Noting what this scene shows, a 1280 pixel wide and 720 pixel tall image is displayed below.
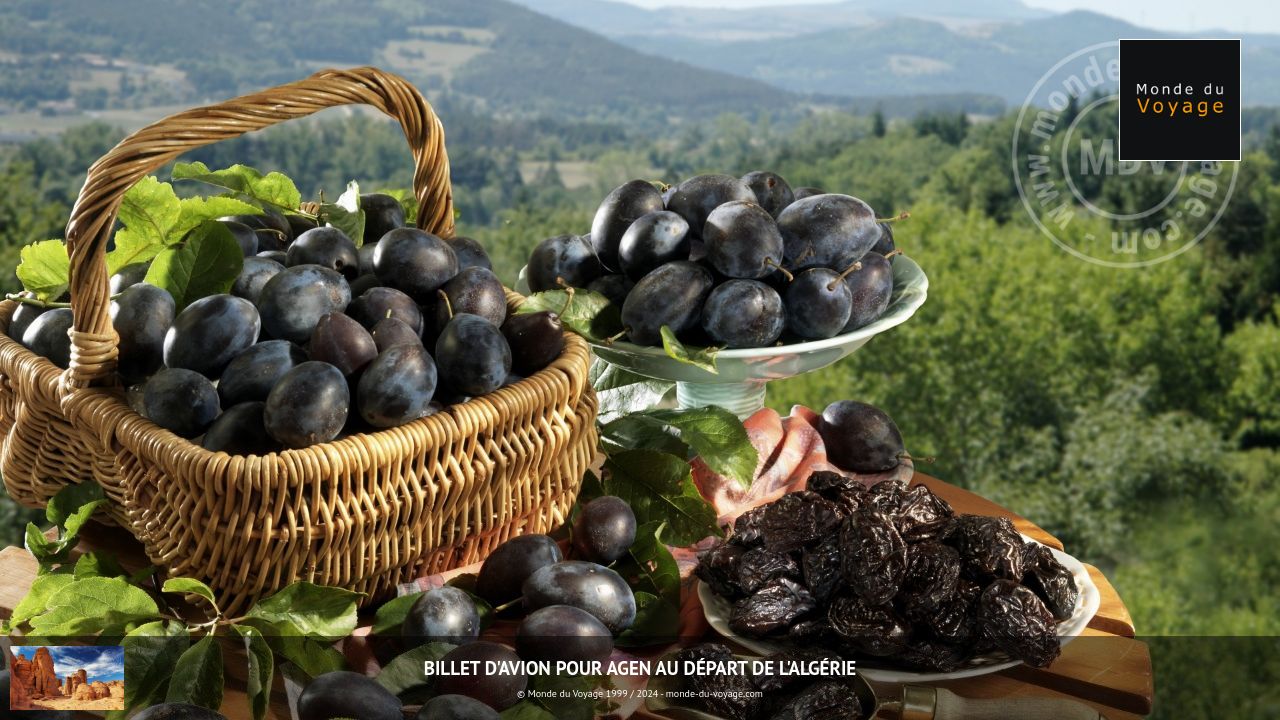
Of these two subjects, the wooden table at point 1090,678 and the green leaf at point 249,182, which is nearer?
the wooden table at point 1090,678

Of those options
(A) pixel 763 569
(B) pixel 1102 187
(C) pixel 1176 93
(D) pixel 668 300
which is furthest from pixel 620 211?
(B) pixel 1102 187

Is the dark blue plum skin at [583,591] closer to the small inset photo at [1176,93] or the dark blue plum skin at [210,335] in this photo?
the dark blue plum skin at [210,335]

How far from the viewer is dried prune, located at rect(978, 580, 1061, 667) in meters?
1.25

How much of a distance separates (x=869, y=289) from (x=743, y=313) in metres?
0.23

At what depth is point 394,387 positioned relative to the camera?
1.31 m

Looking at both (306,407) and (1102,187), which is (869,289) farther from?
(1102,187)

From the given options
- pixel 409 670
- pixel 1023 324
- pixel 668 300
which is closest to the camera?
pixel 409 670

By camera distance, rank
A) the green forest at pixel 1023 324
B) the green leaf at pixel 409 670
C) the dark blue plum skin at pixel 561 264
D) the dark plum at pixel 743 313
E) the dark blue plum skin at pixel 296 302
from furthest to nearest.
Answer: the green forest at pixel 1023 324 → the dark blue plum skin at pixel 561 264 → the dark plum at pixel 743 313 → the dark blue plum skin at pixel 296 302 → the green leaf at pixel 409 670

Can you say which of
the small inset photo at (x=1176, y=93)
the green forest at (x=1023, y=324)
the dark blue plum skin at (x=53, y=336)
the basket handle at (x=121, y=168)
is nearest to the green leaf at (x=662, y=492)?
the basket handle at (x=121, y=168)

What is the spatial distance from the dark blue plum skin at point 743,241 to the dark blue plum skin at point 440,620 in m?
0.66

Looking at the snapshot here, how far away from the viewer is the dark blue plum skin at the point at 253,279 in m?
1.51

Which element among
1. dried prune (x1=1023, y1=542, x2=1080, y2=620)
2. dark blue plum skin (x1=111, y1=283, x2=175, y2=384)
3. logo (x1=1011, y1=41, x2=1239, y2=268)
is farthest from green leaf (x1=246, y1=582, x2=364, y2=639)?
logo (x1=1011, y1=41, x2=1239, y2=268)

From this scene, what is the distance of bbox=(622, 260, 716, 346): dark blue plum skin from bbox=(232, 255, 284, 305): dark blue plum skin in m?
0.51

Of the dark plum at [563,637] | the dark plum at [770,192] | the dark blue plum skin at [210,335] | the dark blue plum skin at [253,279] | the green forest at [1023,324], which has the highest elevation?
the dark plum at [770,192]
